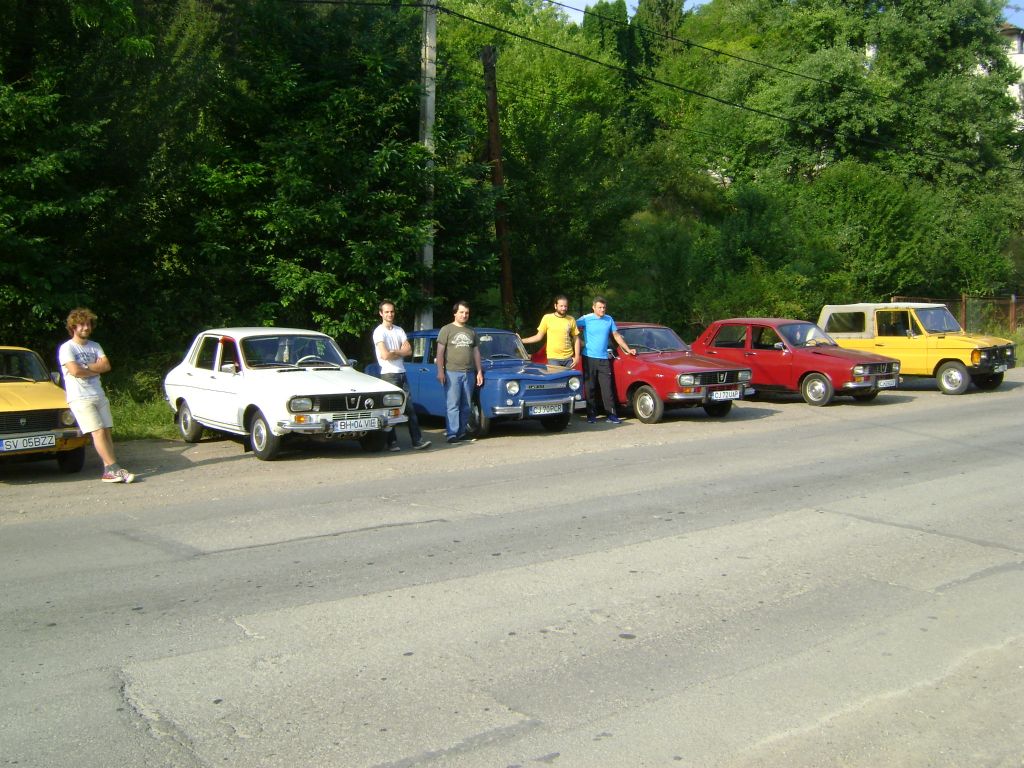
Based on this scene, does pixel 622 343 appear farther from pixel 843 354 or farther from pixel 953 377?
pixel 953 377

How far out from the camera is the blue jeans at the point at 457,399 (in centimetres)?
1366

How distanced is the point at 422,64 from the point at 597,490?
38.0ft

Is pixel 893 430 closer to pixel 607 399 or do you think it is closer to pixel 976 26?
pixel 607 399

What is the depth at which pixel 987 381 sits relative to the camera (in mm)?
21594

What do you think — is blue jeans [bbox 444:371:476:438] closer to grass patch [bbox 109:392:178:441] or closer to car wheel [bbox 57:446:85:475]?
grass patch [bbox 109:392:178:441]

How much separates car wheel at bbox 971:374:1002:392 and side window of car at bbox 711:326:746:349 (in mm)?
5634

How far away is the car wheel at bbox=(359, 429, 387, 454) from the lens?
12.8 meters

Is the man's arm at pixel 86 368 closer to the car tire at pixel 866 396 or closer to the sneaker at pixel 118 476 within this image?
the sneaker at pixel 118 476

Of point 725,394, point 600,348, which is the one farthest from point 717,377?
point 600,348

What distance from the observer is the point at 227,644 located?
5.35 metres

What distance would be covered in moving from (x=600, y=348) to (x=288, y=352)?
521 cm

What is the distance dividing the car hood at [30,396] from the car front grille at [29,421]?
0.18 feet

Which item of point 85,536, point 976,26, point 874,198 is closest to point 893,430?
point 85,536

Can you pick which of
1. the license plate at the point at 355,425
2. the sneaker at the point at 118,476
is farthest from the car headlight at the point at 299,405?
the sneaker at the point at 118,476
